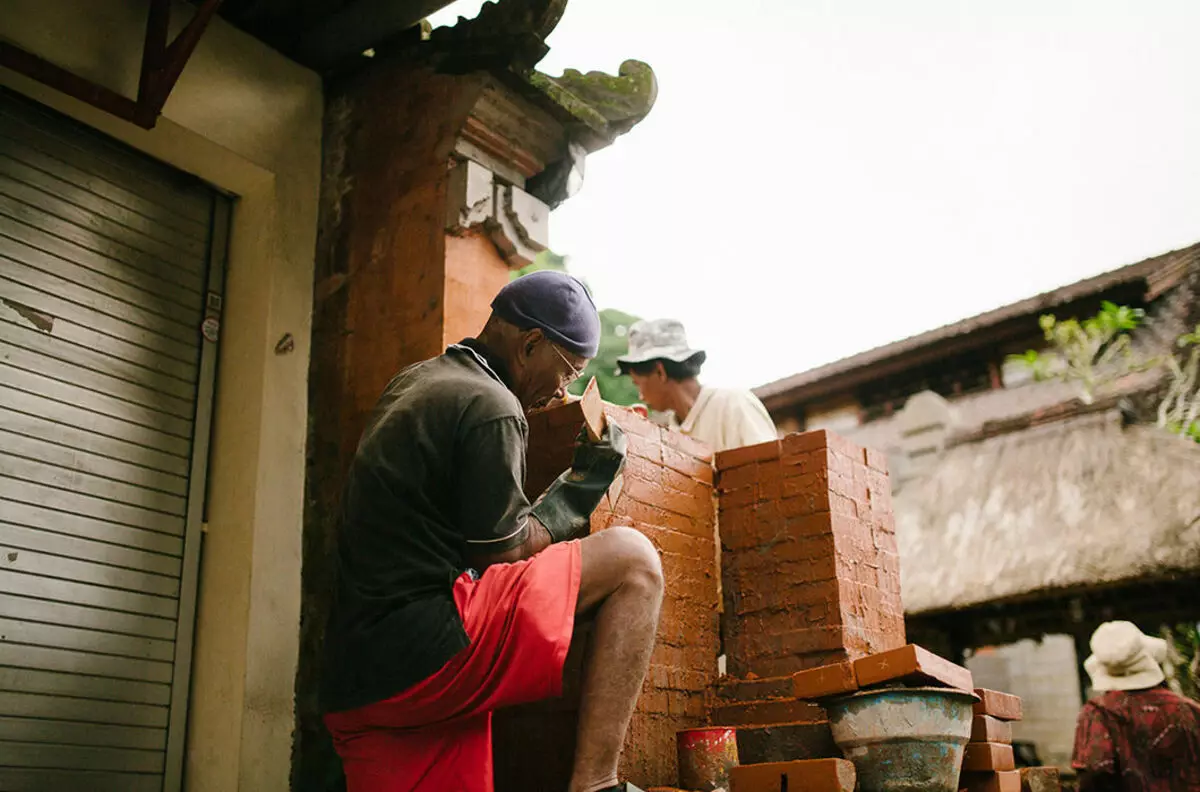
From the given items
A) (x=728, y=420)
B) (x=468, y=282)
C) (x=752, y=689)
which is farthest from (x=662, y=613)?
(x=468, y=282)

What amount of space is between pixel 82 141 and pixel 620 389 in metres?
8.76

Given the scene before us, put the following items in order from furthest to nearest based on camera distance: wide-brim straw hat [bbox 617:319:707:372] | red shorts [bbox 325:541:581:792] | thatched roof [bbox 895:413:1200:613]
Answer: thatched roof [bbox 895:413:1200:613], wide-brim straw hat [bbox 617:319:707:372], red shorts [bbox 325:541:581:792]

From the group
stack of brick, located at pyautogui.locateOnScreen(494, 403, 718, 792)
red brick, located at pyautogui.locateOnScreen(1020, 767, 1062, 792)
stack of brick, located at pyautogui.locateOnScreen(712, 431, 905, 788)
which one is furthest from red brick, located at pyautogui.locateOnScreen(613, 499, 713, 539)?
red brick, located at pyautogui.locateOnScreen(1020, 767, 1062, 792)

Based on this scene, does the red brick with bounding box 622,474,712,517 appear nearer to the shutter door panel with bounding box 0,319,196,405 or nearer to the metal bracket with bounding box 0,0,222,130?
the shutter door panel with bounding box 0,319,196,405

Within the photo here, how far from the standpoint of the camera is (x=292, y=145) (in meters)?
4.88

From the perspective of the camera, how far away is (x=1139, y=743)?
22.3ft

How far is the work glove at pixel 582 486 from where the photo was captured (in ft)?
9.89

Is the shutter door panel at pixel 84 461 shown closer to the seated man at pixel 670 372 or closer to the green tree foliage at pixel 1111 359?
the seated man at pixel 670 372

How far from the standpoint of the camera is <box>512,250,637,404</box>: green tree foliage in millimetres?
12391

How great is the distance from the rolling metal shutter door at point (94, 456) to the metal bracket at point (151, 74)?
0.36 m

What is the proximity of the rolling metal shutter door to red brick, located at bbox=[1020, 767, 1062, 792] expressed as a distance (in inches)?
129

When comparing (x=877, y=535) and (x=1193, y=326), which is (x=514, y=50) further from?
(x=1193, y=326)

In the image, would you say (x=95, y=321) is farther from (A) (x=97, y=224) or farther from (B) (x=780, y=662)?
(B) (x=780, y=662)

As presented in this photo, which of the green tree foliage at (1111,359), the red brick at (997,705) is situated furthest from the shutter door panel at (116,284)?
the green tree foliage at (1111,359)
